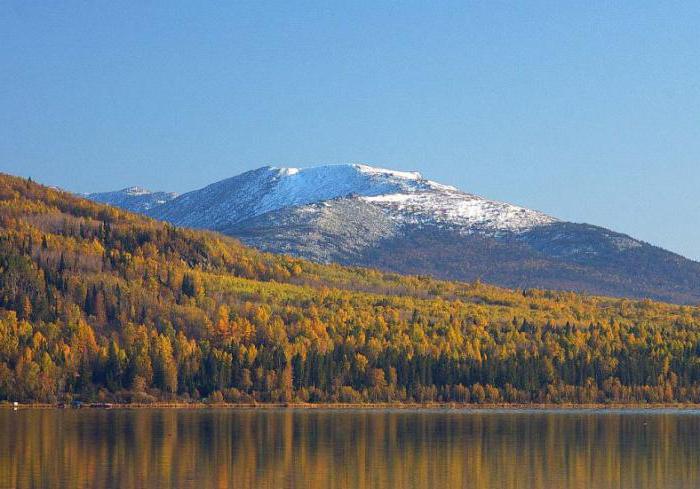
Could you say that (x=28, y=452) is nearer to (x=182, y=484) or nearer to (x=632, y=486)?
(x=182, y=484)

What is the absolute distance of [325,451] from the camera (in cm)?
12262

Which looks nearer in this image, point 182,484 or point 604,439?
point 182,484

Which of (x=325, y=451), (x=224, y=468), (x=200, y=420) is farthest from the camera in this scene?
(x=200, y=420)

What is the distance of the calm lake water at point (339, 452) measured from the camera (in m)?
101

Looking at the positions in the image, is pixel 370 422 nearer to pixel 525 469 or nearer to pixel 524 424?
pixel 524 424

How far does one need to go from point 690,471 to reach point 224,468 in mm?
34857

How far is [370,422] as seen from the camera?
168m

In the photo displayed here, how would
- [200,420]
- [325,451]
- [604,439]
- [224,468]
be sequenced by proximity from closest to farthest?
[224,468] < [325,451] < [604,439] < [200,420]

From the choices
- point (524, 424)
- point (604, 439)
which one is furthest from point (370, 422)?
point (604, 439)

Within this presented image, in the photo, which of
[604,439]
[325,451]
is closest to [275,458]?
[325,451]

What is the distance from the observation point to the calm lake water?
101 m

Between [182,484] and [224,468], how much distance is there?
10.6 m

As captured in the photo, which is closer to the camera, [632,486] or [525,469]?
[632,486]

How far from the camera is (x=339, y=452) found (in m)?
122
